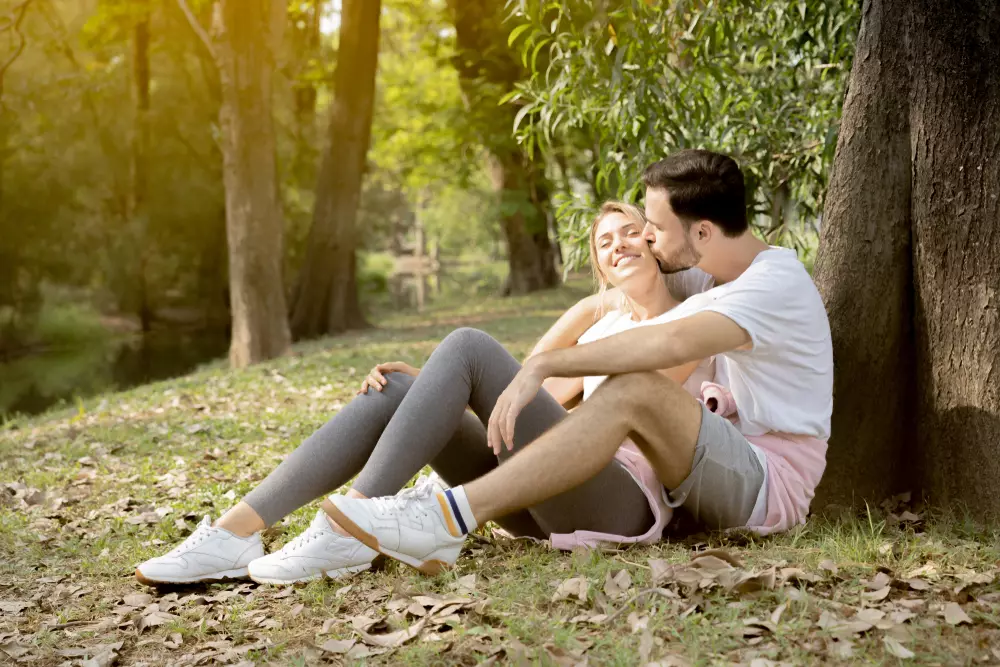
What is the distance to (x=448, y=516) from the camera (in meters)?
3.39

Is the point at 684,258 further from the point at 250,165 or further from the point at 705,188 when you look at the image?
the point at 250,165

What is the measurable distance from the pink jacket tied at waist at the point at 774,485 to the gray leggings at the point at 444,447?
0.15 ft

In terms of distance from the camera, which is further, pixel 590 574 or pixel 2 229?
pixel 2 229

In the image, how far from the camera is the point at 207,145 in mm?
26547

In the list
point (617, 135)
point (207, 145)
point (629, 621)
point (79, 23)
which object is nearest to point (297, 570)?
point (629, 621)

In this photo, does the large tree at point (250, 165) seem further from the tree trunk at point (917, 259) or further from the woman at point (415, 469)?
the tree trunk at point (917, 259)

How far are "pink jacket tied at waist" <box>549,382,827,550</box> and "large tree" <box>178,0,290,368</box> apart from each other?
9857 mm

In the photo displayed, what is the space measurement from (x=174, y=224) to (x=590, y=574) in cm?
2651

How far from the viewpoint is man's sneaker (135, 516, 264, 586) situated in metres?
3.78

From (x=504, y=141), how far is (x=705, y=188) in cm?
1469

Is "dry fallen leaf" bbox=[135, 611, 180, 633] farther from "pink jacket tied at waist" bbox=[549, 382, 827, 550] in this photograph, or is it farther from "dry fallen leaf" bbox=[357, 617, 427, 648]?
"pink jacket tied at waist" bbox=[549, 382, 827, 550]

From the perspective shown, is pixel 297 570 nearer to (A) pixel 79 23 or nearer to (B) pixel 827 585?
(B) pixel 827 585

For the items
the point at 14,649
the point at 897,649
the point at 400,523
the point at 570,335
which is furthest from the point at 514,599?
the point at 14,649

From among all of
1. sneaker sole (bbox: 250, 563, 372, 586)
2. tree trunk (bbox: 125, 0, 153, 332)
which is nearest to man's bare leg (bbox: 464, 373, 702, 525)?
sneaker sole (bbox: 250, 563, 372, 586)
